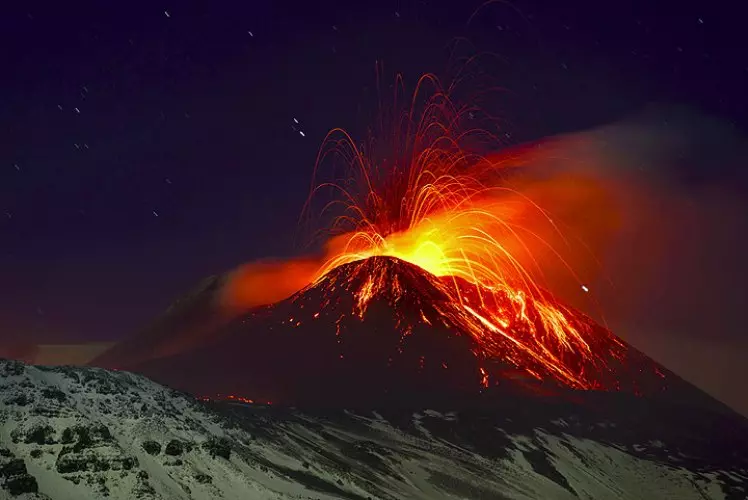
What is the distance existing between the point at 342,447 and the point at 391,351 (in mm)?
62739

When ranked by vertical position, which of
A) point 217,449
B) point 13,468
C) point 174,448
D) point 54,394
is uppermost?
point 217,449

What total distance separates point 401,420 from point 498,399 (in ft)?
78.1

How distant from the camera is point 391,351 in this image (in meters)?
141

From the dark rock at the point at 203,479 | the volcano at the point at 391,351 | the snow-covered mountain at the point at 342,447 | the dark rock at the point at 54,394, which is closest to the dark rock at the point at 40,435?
the snow-covered mountain at the point at 342,447

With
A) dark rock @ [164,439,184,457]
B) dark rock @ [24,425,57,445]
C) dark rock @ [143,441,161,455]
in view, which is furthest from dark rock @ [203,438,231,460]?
dark rock @ [24,425,57,445]

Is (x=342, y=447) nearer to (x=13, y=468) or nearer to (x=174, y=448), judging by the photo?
(x=174, y=448)

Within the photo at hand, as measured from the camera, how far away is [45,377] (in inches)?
2066

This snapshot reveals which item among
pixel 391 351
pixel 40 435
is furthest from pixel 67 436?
pixel 391 351

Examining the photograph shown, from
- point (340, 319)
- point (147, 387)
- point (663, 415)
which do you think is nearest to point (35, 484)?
point (147, 387)

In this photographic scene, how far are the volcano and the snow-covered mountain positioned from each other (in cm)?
1013

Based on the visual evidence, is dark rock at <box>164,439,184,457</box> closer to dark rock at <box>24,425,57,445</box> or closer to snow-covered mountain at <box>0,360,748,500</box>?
snow-covered mountain at <box>0,360,748,500</box>

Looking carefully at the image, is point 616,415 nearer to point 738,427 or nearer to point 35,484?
point 738,427

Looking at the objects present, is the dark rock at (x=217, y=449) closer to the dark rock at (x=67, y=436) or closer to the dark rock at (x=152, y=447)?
the dark rock at (x=152, y=447)

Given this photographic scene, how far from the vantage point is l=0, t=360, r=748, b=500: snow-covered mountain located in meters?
43.0
